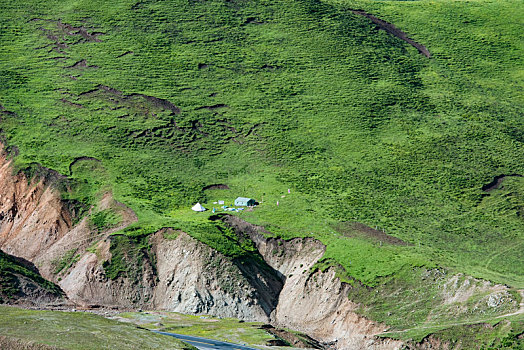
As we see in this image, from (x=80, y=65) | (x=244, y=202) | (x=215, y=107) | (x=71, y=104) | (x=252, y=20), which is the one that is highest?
(x=252, y=20)

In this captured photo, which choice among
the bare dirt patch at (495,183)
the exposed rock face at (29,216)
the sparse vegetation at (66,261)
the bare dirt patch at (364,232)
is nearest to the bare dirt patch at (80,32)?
the exposed rock face at (29,216)

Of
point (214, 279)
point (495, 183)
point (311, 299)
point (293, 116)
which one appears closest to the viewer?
point (311, 299)

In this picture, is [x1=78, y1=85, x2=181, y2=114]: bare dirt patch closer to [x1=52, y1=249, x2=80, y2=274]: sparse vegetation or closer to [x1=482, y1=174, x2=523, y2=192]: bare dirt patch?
[x1=52, y1=249, x2=80, y2=274]: sparse vegetation

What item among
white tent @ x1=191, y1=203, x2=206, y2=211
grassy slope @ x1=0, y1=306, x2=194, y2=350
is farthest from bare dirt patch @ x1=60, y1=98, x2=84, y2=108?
grassy slope @ x1=0, y1=306, x2=194, y2=350

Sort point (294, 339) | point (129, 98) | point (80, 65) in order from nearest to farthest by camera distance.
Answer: point (294, 339) < point (129, 98) < point (80, 65)

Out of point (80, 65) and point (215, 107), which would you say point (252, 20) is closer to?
point (215, 107)

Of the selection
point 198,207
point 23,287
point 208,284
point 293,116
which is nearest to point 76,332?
point 23,287

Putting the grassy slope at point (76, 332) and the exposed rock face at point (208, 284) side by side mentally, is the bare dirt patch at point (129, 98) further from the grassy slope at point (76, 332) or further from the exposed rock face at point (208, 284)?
the grassy slope at point (76, 332)
